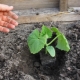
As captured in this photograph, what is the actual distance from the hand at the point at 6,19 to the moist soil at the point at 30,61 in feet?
0.34

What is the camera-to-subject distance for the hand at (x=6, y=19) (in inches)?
75.1

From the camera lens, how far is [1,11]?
198 centimetres

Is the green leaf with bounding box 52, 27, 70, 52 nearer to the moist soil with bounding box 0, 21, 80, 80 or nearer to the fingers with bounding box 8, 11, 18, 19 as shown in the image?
the moist soil with bounding box 0, 21, 80, 80

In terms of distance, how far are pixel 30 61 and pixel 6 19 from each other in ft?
1.24

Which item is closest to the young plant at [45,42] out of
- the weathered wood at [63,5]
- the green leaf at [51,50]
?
the green leaf at [51,50]

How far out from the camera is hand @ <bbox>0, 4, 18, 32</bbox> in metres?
1.91

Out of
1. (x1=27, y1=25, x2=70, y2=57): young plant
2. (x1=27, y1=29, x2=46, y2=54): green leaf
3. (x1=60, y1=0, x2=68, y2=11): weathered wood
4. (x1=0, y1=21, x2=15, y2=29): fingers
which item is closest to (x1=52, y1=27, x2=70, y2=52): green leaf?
(x1=27, y1=25, x2=70, y2=57): young plant

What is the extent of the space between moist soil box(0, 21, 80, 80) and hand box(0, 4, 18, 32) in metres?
0.10

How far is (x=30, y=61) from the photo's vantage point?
1.82 meters

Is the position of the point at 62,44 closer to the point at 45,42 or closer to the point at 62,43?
the point at 62,43

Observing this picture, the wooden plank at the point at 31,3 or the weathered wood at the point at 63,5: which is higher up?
the wooden plank at the point at 31,3

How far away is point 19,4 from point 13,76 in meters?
0.82

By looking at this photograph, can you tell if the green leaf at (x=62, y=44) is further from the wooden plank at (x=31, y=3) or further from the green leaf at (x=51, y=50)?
the wooden plank at (x=31, y=3)

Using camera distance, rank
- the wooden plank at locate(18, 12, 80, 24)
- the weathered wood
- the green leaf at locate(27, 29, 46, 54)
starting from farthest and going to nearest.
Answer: the weathered wood, the wooden plank at locate(18, 12, 80, 24), the green leaf at locate(27, 29, 46, 54)
